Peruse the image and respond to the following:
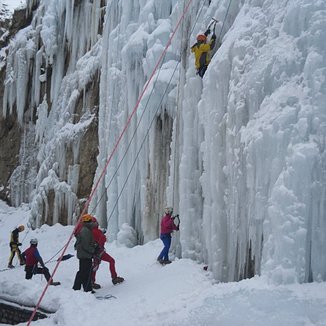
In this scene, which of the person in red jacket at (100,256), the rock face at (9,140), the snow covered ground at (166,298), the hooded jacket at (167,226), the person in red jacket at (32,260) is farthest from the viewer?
the rock face at (9,140)

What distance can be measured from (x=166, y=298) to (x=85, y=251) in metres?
1.63

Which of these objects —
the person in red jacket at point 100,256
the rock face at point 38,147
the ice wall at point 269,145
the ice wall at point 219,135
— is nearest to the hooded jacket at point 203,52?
the ice wall at point 219,135

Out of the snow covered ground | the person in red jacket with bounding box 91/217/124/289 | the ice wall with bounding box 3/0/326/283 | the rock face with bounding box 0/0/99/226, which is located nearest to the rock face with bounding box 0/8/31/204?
the rock face with bounding box 0/0/99/226

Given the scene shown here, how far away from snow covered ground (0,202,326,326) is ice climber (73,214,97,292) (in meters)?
0.23

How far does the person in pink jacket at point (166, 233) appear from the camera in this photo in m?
7.90

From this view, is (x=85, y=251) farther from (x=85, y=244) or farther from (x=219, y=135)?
(x=219, y=135)

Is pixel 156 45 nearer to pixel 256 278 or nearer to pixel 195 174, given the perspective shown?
pixel 195 174

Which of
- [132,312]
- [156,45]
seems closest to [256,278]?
[132,312]

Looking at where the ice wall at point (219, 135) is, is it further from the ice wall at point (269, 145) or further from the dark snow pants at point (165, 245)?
the dark snow pants at point (165, 245)

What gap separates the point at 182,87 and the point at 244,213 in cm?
373

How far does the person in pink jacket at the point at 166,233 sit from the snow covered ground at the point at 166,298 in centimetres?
16

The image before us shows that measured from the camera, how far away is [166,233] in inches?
310

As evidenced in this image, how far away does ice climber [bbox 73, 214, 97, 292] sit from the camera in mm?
6961

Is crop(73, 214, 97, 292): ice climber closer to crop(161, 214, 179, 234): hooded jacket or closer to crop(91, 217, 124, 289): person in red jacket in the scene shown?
crop(91, 217, 124, 289): person in red jacket
